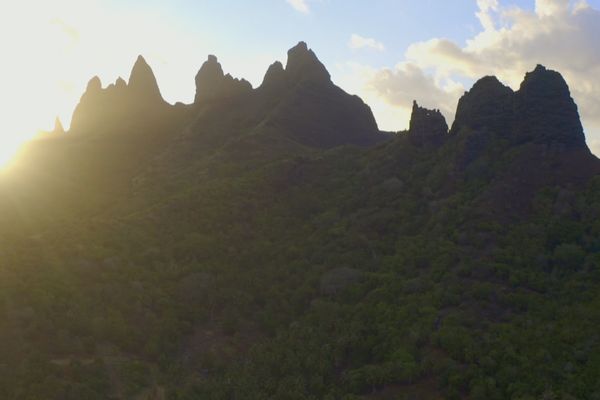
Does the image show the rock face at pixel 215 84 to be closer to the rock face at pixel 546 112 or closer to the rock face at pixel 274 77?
the rock face at pixel 274 77

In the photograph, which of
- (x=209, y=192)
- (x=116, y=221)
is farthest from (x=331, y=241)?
(x=116, y=221)

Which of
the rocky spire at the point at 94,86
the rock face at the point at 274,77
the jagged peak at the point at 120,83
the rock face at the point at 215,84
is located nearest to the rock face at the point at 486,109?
the rock face at the point at 274,77

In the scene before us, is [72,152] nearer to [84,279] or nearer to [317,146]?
[317,146]

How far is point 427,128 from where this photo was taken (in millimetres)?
103688

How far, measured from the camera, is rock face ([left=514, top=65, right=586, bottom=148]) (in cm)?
9256

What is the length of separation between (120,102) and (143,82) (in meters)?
6.96

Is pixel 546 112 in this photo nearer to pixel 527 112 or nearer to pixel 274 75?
pixel 527 112

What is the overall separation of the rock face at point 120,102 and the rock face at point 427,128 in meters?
66.6

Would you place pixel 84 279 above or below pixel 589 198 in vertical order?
below

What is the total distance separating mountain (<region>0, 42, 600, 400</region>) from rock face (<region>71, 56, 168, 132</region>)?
24.8 m

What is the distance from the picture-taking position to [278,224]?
316ft

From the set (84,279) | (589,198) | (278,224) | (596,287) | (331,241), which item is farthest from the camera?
(278,224)

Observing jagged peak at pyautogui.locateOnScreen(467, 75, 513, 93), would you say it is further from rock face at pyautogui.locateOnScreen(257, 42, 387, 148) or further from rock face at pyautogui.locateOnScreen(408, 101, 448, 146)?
rock face at pyautogui.locateOnScreen(257, 42, 387, 148)

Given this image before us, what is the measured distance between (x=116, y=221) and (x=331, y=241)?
92.8ft
